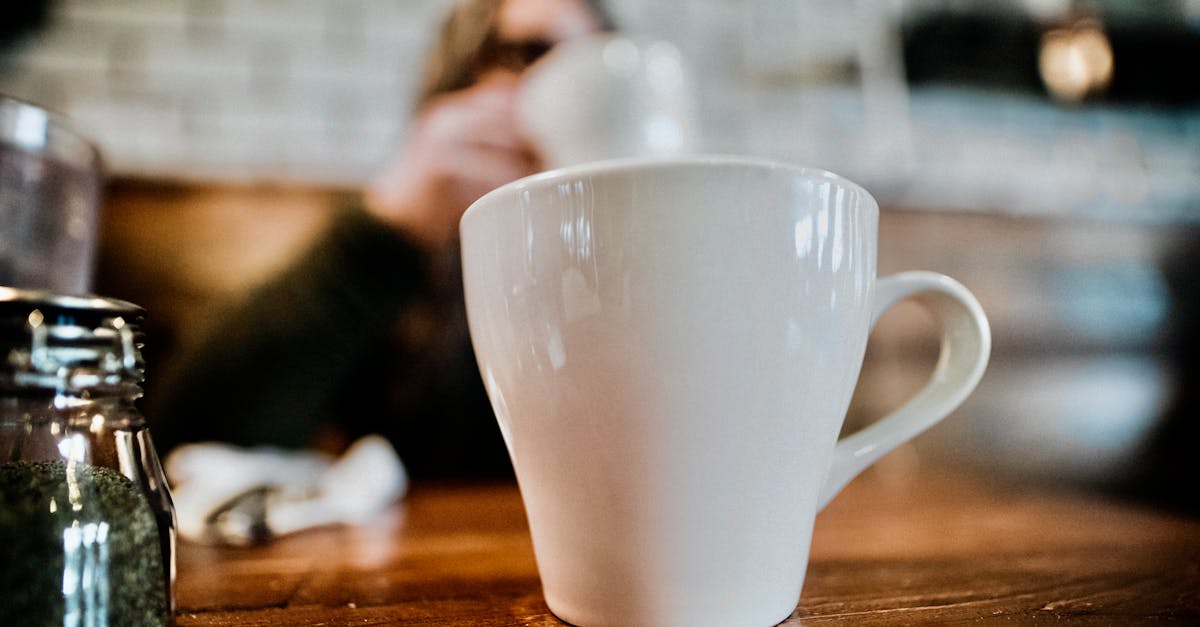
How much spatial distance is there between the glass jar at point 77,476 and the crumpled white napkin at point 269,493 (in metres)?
0.15

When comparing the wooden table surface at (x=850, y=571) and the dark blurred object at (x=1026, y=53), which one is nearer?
the wooden table surface at (x=850, y=571)

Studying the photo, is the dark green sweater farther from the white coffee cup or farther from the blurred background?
the white coffee cup

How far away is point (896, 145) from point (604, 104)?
1049 mm

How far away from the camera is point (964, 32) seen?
1354 millimetres

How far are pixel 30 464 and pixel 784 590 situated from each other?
0.70 ft

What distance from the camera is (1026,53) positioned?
1.38m

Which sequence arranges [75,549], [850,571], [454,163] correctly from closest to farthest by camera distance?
[75,549] < [850,571] < [454,163]

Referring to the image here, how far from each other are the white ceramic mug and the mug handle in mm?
30

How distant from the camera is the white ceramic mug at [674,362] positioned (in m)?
0.19

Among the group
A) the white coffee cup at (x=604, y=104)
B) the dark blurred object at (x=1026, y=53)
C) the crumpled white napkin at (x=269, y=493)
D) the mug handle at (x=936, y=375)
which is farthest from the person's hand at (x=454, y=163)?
the dark blurred object at (x=1026, y=53)

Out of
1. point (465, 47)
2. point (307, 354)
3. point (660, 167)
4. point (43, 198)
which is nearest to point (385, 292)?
point (307, 354)

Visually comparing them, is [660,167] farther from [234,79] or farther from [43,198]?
[234,79]

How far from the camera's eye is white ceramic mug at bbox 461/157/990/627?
0.64 ft

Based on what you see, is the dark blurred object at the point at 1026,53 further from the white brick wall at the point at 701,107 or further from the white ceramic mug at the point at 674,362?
the white ceramic mug at the point at 674,362
